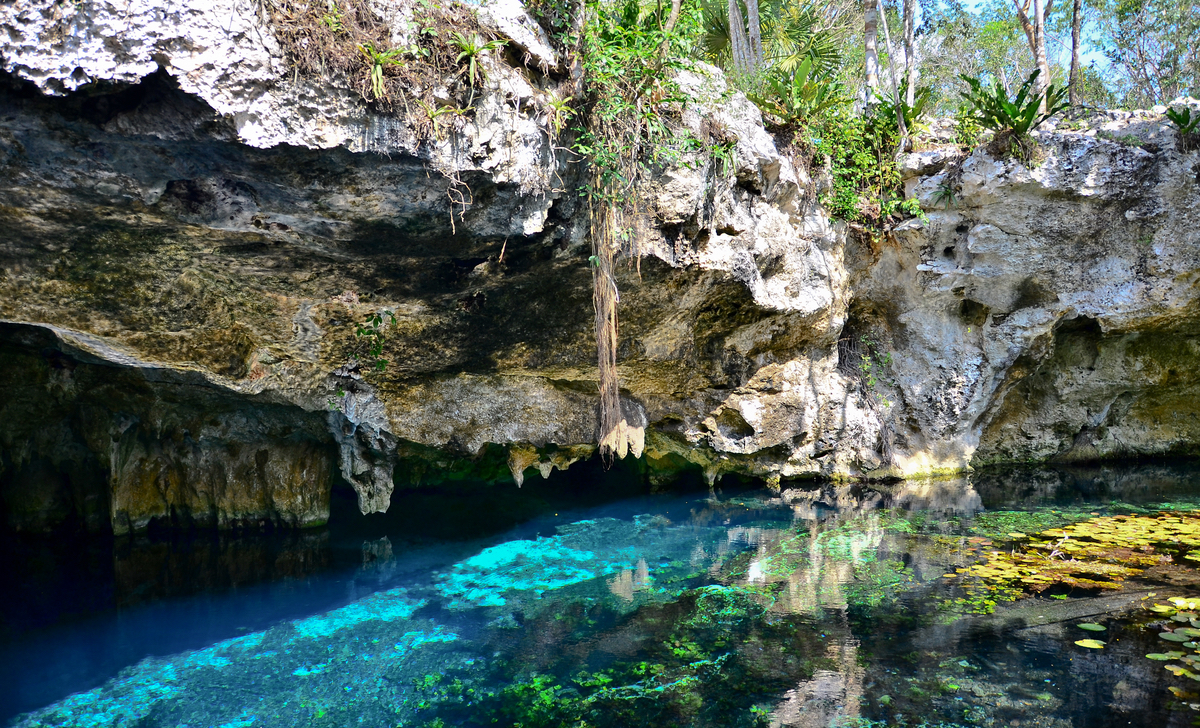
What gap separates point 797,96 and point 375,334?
655 cm

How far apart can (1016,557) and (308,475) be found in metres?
9.05

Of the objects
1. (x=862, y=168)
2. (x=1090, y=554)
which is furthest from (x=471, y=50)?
(x=1090, y=554)

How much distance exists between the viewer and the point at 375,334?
772 cm

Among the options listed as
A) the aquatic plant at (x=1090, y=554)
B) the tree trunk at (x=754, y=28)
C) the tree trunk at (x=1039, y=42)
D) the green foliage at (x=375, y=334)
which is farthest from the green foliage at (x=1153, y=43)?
the green foliage at (x=375, y=334)

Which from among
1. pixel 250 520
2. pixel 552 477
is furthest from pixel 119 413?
pixel 552 477

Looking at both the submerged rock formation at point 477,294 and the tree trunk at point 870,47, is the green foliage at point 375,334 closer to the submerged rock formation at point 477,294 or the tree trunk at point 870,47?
the submerged rock formation at point 477,294

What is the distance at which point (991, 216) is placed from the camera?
9.70 m

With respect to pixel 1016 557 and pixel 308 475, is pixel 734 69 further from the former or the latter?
pixel 308 475

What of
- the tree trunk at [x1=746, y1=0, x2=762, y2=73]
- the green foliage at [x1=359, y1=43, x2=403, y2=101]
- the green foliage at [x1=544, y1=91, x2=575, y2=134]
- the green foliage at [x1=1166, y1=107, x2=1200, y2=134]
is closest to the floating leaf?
the green foliage at [x1=544, y1=91, x2=575, y2=134]

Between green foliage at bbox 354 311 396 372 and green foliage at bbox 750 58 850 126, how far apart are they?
5.86 meters

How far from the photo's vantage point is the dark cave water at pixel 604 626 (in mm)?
4133

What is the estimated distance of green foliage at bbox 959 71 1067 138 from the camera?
9047mm

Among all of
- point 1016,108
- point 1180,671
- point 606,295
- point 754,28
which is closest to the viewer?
point 1180,671

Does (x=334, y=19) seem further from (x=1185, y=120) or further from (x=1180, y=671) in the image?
(x=1185, y=120)
